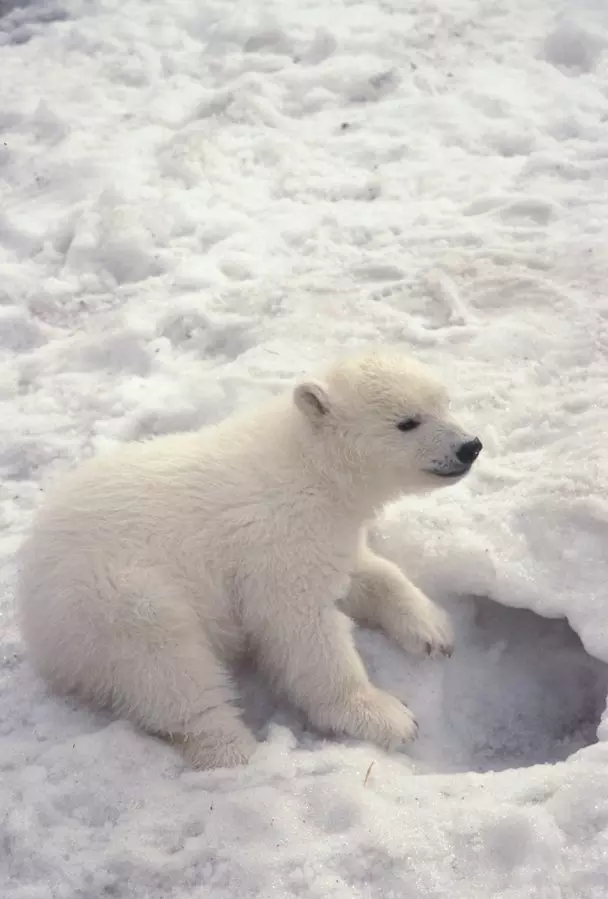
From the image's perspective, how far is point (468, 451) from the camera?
2.86 meters

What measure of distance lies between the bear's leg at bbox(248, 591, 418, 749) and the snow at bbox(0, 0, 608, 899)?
0.32 ft

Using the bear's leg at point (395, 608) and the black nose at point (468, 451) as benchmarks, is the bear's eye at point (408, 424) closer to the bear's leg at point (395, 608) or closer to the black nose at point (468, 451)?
the black nose at point (468, 451)

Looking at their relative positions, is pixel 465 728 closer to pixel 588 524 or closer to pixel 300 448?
pixel 588 524

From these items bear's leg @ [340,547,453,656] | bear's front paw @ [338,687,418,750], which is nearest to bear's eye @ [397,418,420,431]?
bear's leg @ [340,547,453,656]

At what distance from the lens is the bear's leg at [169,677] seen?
8.68 ft

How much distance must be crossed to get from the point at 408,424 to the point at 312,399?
325 mm

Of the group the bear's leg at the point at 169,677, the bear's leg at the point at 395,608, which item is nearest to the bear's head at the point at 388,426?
the bear's leg at the point at 395,608

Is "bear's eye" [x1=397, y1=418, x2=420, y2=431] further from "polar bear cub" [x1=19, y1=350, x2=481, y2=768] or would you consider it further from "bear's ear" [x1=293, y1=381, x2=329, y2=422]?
"bear's ear" [x1=293, y1=381, x2=329, y2=422]

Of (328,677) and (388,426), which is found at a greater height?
(388,426)

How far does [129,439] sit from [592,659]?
212cm

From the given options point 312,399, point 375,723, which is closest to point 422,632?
point 375,723

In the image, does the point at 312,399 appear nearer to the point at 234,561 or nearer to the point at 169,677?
the point at 234,561

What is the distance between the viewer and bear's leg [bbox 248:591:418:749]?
280 cm

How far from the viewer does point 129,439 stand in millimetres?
3912
